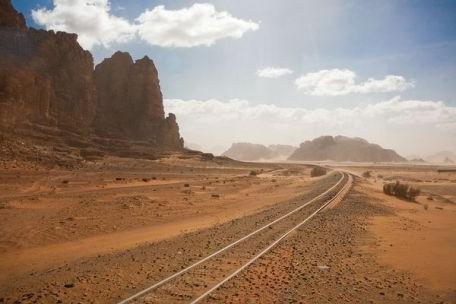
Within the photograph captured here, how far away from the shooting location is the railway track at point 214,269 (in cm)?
970

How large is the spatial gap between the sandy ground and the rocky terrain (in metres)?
41.4

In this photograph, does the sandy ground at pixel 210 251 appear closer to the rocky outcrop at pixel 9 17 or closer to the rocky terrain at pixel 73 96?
the rocky terrain at pixel 73 96

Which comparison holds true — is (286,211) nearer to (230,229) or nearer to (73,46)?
(230,229)

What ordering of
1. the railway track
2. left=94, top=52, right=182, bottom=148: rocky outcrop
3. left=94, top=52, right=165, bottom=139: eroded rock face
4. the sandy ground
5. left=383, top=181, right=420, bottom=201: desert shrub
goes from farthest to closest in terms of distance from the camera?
left=94, top=52, right=182, bottom=148: rocky outcrop < left=94, top=52, right=165, bottom=139: eroded rock face < left=383, top=181, right=420, bottom=201: desert shrub < the sandy ground < the railway track

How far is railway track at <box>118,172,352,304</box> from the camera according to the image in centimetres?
970

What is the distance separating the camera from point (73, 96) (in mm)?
90562

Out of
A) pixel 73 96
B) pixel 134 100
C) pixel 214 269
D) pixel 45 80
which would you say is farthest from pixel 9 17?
pixel 214 269

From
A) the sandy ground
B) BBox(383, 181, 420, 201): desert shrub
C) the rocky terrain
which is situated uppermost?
the rocky terrain

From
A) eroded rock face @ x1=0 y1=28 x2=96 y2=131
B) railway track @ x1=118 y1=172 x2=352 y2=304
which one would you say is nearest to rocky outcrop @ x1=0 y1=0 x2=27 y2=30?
eroded rock face @ x1=0 y1=28 x2=96 y2=131

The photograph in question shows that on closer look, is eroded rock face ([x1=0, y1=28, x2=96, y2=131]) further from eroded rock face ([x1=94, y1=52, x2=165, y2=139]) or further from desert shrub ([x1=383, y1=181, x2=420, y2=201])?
desert shrub ([x1=383, y1=181, x2=420, y2=201])

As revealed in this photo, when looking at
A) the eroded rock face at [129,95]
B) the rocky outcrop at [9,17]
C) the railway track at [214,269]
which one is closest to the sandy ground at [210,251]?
the railway track at [214,269]

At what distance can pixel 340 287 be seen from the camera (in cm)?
1105

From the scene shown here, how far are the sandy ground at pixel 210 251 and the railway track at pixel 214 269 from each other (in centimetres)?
7

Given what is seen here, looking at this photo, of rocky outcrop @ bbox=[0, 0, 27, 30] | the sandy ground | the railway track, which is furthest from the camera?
rocky outcrop @ bbox=[0, 0, 27, 30]
